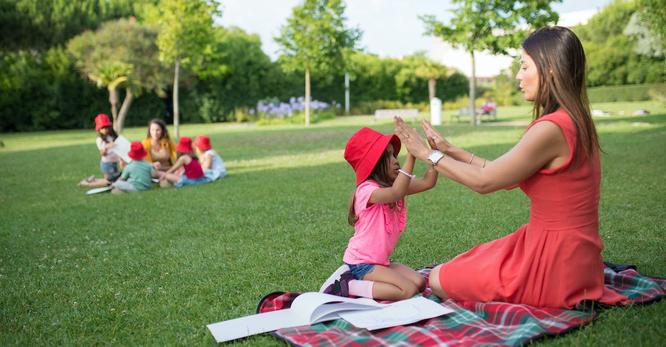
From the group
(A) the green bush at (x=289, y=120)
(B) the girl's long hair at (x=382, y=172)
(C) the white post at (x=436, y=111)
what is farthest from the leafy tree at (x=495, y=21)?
(B) the girl's long hair at (x=382, y=172)

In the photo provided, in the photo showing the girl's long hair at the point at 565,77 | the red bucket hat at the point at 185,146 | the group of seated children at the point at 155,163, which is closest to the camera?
the girl's long hair at the point at 565,77

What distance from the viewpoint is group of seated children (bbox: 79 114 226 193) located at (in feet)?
34.1

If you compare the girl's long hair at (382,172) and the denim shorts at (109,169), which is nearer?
the girl's long hair at (382,172)

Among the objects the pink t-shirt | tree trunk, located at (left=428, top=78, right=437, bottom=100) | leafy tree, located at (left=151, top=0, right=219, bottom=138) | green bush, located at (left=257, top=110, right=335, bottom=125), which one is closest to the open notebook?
the pink t-shirt

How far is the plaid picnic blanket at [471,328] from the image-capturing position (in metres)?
3.13

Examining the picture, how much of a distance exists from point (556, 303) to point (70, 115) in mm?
36125

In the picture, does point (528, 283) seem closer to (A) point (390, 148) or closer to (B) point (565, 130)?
(B) point (565, 130)

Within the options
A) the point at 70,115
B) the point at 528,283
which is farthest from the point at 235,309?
the point at 70,115

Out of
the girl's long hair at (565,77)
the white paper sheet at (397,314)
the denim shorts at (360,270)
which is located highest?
the girl's long hair at (565,77)

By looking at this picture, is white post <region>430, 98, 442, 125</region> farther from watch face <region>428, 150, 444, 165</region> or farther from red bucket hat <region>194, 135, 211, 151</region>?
watch face <region>428, 150, 444, 165</region>

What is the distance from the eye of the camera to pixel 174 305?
411 cm

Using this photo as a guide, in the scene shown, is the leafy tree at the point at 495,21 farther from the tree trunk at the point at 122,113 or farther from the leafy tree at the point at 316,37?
the tree trunk at the point at 122,113

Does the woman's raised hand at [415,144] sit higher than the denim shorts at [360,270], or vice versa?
the woman's raised hand at [415,144]

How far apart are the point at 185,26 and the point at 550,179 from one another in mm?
19154
